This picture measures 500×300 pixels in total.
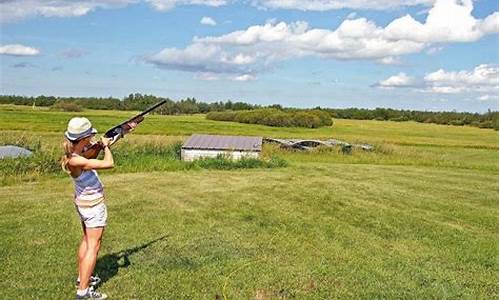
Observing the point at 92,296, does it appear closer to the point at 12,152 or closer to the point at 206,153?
the point at 12,152

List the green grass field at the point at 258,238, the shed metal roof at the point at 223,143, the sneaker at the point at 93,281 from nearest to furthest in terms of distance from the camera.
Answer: the sneaker at the point at 93,281
the green grass field at the point at 258,238
the shed metal roof at the point at 223,143

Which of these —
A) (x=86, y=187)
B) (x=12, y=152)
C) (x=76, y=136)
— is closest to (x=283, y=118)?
(x=12, y=152)

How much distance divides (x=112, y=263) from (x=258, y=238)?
2.33 meters

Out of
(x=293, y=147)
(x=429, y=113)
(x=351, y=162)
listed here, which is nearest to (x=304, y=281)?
(x=351, y=162)

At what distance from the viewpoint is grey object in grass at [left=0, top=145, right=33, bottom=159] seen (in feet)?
50.4

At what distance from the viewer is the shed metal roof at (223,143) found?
18.6 metres

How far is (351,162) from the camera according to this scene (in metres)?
22.4

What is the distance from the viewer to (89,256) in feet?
18.4

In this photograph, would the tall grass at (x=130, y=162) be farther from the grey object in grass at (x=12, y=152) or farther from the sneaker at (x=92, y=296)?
the sneaker at (x=92, y=296)

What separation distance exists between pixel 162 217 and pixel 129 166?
666 centimetres

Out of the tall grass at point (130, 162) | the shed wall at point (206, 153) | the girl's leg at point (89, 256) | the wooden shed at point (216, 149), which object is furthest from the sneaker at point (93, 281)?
the shed wall at point (206, 153)

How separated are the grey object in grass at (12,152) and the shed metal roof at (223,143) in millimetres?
4900

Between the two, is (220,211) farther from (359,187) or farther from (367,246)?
(359,187)

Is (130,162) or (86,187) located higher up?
(86,187)
